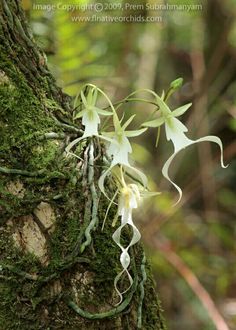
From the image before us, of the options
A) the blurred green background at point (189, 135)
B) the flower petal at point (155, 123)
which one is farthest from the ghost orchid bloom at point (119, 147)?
the blurred green background at point (189, 135)

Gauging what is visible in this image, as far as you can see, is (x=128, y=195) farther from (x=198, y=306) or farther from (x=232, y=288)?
(x=232, y=288)

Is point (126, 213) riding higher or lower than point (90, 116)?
lower

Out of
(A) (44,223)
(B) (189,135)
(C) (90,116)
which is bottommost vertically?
(A) (44,223)

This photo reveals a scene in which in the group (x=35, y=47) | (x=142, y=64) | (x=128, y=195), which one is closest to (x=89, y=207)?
(x=128, y=195)

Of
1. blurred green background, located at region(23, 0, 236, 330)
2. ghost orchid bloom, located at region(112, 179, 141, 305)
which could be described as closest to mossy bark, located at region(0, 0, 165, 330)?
ghost orchid bloom, located at region(112, 179, 141, 305)

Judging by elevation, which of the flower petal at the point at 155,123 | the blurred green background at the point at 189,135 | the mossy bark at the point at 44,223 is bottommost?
the mossy bark at the point at 44,223

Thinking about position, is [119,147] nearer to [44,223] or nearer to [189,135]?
[44,223]

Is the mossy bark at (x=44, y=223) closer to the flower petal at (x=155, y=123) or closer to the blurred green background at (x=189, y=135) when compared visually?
the flower petal at (x=155, y=123)

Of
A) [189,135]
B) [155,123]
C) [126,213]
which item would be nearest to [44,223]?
[126,213]
